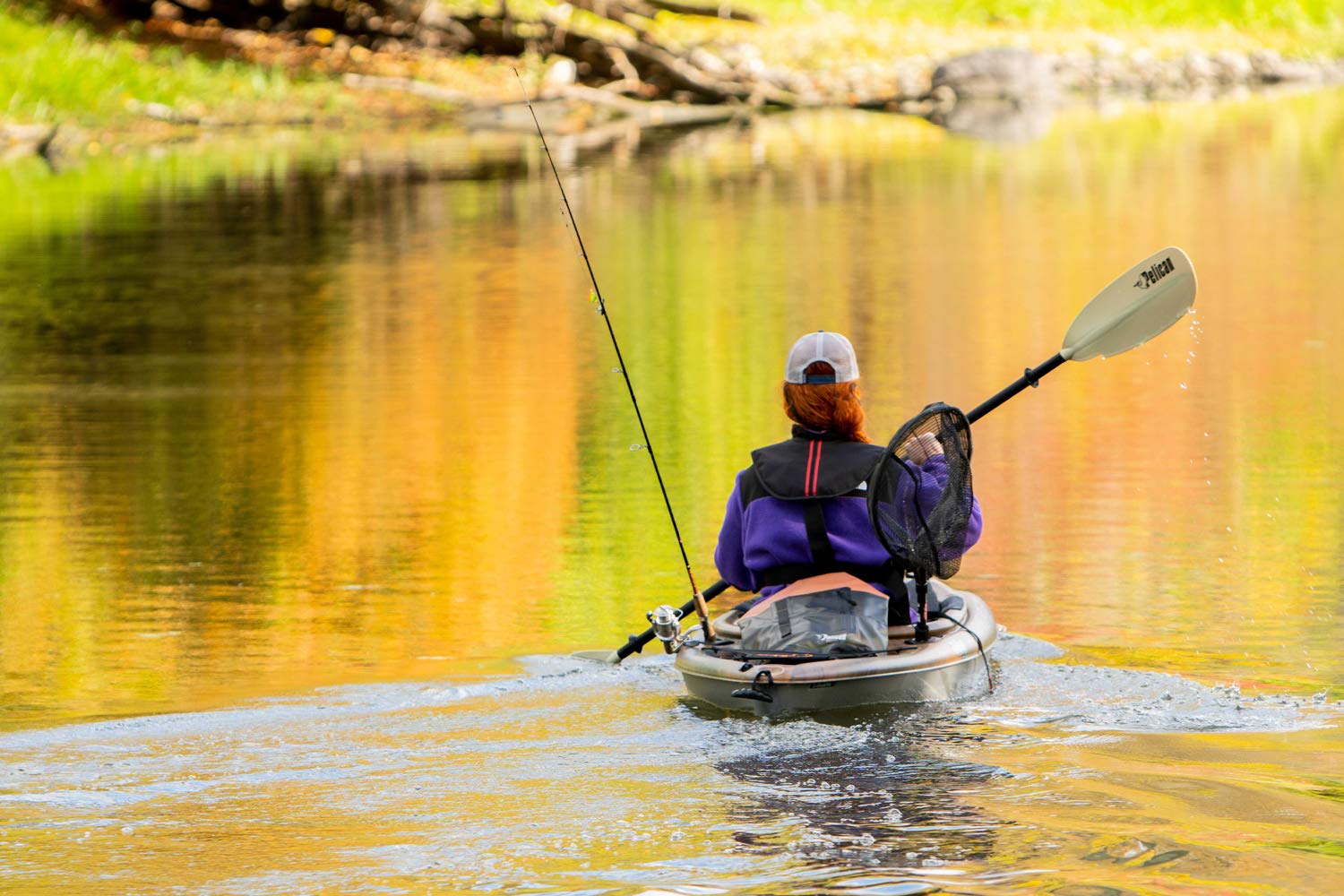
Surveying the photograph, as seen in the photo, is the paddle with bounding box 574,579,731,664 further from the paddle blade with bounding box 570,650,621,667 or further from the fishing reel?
the fishing reel

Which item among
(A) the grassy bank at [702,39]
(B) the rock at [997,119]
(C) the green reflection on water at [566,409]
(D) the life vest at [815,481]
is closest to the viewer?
(D) the life vest at [815,481]

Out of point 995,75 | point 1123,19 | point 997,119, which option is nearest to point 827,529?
point 997,119

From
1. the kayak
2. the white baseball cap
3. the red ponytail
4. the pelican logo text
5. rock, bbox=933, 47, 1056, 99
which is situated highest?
rock, bbox=933, 47, 1056, 99

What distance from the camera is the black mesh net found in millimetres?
6312

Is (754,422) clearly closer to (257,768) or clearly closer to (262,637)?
(262,637)

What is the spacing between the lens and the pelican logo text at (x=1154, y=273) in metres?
7.51

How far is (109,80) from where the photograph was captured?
115 feet

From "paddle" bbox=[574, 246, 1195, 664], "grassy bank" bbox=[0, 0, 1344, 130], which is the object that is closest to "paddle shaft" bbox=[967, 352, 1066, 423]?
"paddle" bbox=[574, 246, 1195, 664]

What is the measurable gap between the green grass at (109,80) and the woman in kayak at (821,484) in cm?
2826

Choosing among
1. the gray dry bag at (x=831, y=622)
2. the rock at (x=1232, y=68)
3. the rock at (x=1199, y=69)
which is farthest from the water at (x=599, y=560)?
the rock at (x=1232, y=68)

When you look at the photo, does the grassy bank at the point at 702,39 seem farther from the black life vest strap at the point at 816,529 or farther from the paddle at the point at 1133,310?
the black life vest strap at the point at 816,529

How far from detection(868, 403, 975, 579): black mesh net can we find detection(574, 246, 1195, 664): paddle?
38.3 inches

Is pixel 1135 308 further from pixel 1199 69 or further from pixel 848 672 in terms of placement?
pixel 1199 69

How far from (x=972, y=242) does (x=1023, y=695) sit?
1347 cm
